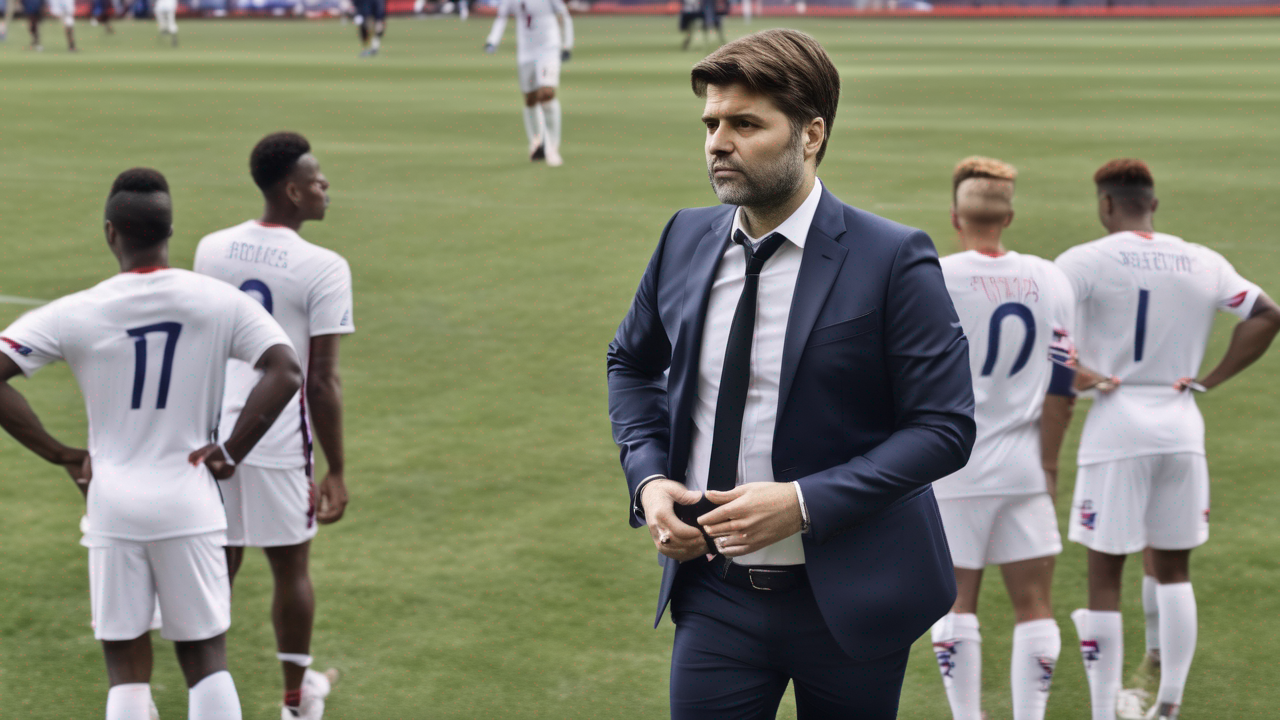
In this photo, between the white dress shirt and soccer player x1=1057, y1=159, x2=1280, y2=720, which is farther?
soccer player x1=1057, y1=159, x2=1280, y2=720

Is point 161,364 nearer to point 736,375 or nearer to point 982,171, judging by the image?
point 736,375

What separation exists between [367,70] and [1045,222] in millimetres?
Result: 21001

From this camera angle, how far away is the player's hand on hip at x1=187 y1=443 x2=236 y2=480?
159 inches

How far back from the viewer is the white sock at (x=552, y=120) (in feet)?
55.3

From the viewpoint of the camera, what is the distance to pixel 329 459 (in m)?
5.09

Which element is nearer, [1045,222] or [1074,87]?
[1045,222]

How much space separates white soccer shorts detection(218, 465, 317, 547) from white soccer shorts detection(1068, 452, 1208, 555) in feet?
9.45

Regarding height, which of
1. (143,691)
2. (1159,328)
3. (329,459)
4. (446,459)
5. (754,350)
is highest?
(754,350)

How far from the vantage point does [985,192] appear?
4641 mm

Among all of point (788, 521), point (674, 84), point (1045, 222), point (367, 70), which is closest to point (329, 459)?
point (788, 521)

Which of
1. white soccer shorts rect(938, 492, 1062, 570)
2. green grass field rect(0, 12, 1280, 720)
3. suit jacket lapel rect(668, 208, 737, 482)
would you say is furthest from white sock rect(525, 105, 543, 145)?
suit jacket lapel rect(668, 208, 737, 482)

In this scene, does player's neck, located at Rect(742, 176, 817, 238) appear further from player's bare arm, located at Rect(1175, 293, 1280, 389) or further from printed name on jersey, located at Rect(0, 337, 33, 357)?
player's bare arm, located at Rect(1175, 293, 1280, 389)

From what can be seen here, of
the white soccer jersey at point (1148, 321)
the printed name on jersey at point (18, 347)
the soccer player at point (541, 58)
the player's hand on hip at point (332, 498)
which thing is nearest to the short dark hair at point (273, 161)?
the player's hand on hip at point (332, 498)

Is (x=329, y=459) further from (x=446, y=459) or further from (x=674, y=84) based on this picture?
(x=674, y=84)
